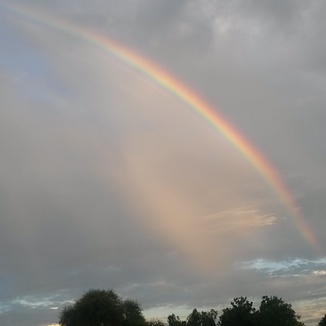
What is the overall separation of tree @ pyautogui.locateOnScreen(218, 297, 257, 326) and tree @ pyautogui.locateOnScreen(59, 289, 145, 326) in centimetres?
2118

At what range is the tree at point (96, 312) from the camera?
272 ft

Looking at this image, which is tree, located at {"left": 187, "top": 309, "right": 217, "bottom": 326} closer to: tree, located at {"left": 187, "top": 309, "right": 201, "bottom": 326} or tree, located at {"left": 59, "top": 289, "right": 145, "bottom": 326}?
tree, located at {"left": 187, "top": 309, "right": 201, "bottom": 326}

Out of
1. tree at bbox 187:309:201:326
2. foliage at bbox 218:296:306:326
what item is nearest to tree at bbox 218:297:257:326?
foliage at bbox 218:296:306:326

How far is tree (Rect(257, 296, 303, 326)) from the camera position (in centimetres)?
9544

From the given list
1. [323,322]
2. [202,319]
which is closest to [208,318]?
[202,319]

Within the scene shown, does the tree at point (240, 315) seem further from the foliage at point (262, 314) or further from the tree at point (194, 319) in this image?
the tree at point (194, 319)

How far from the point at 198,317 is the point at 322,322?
111 ft

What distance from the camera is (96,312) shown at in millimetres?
83188

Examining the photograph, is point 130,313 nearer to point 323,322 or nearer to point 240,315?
point 240,315

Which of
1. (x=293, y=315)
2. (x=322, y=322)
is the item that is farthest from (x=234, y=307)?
(x=322, y=322)

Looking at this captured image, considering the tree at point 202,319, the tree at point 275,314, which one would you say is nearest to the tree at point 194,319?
the tree at point 202,319

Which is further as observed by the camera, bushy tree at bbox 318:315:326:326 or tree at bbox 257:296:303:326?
bushy tree at bbox 318:315:326:326

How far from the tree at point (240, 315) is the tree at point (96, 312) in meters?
21.2

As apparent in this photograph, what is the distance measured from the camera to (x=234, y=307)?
3969 inches
